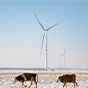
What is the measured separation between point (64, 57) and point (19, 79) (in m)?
81.4

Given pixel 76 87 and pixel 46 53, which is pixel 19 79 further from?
pixel 46 53

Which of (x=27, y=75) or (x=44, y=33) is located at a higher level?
(x=44, y=33)

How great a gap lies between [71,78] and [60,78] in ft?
A: 3.00

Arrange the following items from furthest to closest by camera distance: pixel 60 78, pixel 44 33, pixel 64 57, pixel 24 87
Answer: pixel 64 57
pixel 44 33
pixel 24 87
pixel 60 78

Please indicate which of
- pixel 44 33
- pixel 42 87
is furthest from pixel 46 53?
pixel 42 87

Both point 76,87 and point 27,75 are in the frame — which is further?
point 76,87

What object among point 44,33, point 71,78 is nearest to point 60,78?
point 71,78

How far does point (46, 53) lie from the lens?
68.4 meters

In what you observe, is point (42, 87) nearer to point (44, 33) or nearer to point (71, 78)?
point (71, 78)

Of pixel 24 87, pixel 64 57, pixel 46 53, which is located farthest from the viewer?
pixel 64 57

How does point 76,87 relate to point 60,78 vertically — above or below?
below

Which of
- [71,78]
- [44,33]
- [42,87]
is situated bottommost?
[42,87]

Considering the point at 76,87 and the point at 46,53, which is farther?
the point at 46,53

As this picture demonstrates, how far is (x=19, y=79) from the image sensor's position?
13.7 m
